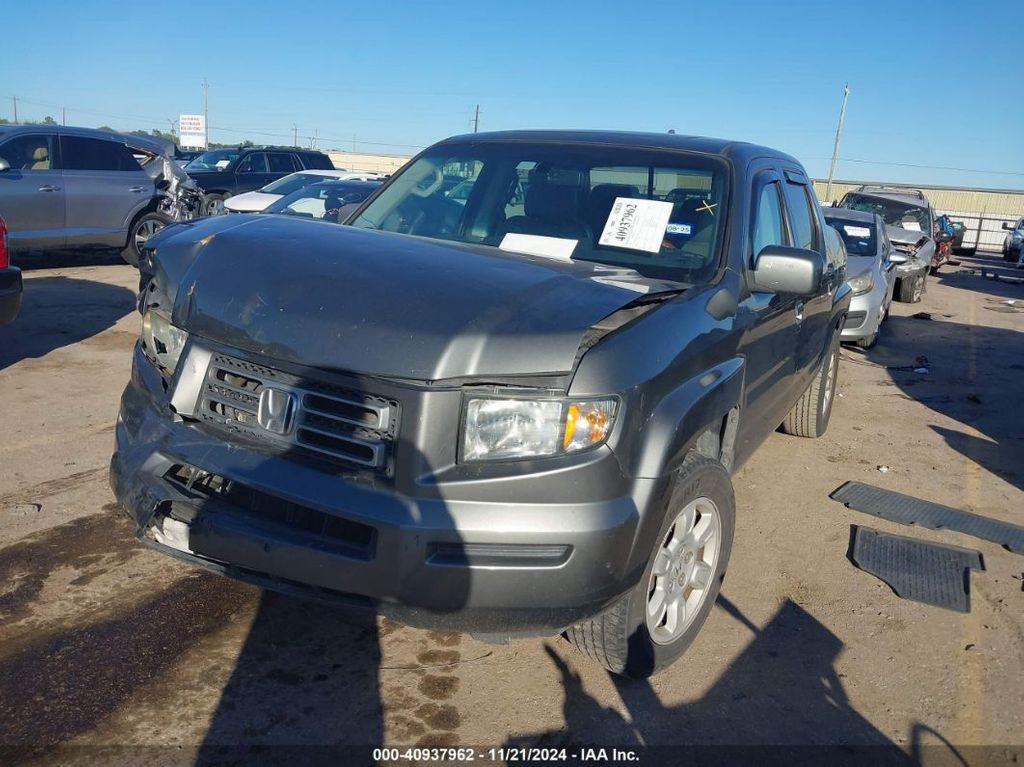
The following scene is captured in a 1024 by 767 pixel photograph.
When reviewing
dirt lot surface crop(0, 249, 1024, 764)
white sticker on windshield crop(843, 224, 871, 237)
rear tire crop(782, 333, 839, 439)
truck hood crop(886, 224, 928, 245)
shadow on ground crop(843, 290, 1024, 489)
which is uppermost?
white sticker on windshield crop(843, 224, 871, 237)

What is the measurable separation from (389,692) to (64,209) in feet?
33.9

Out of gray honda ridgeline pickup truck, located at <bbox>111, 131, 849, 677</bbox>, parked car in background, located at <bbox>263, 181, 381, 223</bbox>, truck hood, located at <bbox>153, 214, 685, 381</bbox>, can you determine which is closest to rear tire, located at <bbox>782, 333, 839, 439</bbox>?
gray honda ridgeline pickup truck, located at <bbox>111, 131, 849, 677</bbox>

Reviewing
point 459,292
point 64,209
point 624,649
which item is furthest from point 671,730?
point 64,209

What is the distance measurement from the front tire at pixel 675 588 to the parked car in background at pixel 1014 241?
25.7m

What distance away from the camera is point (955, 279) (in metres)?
21.0

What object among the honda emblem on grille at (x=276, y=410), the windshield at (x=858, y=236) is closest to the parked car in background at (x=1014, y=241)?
the windshield at (x=858, y=236)

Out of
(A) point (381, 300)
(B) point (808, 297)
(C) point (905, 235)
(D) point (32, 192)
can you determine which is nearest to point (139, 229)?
(D) point (32, 192)

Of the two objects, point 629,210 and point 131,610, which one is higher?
point 629,210

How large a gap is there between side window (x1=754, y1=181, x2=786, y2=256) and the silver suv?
31.7 feet

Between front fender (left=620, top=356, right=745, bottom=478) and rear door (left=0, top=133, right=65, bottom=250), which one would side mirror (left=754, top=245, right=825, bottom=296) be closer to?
front fender (left=620, top=356, right=745, bottom=478)

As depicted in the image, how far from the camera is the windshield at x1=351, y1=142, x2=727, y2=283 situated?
3.61 metres

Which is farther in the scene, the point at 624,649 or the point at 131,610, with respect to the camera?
the point at 131,610

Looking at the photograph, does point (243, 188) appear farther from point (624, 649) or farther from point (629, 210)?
point (624, 649)

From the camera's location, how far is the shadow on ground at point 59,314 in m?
7.51
